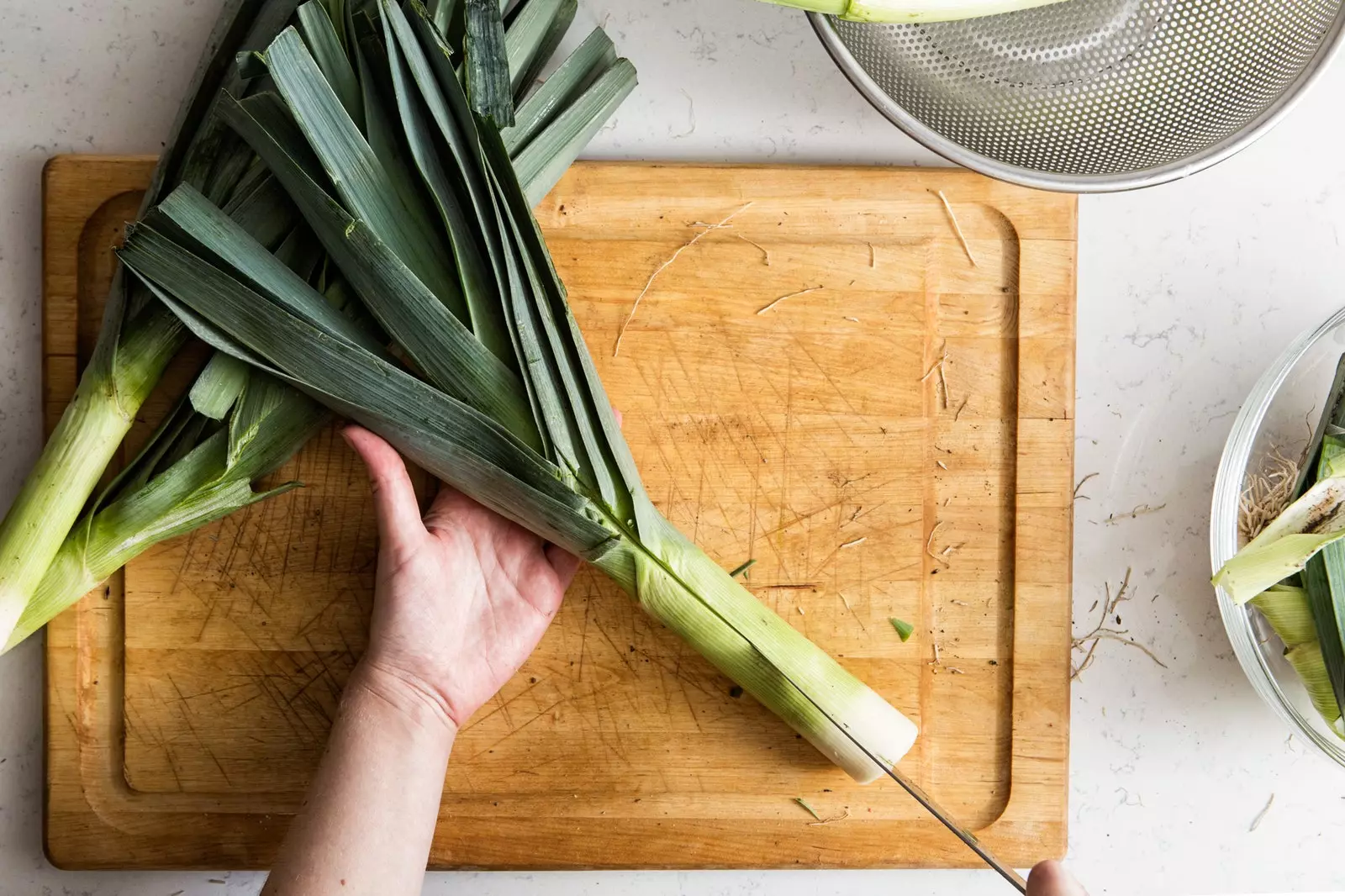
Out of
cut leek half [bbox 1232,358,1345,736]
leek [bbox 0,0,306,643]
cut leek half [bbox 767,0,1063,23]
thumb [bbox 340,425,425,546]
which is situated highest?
cut leek half [bbox 767,0,1063,23]

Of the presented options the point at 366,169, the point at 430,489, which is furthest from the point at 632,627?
the point at 366,169

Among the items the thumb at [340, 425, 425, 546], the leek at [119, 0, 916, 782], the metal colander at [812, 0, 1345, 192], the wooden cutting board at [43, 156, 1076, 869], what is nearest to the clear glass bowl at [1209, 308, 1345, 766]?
the wooden cutting board at [43, 156, 1076, 869]

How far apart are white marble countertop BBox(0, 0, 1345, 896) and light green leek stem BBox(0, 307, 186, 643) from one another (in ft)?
1.30

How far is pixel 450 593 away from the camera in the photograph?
1.15 m

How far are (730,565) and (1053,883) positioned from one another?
52cm

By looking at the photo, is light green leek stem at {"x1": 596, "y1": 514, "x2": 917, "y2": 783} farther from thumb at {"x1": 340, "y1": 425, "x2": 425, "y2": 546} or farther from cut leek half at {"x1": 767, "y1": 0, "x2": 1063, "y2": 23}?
cut leek half at {"x1": 767, "y1": 0, "x2": 1063, "y2": 23}

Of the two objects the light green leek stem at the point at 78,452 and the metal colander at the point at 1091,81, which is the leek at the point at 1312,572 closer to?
the metal colander at the point at 1091,81

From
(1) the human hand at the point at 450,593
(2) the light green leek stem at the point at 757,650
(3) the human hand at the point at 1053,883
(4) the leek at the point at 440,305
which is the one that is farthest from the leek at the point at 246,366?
(3) the human hand at the point at 1053,883

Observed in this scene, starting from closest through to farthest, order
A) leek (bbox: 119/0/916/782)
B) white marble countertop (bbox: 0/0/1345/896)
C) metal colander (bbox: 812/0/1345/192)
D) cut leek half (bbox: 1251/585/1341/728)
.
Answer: metal colander (bbox: 812/0/1345/192)
leek (bbox: 119/0/916/782)
cut leek half (bbox: 1251/585/1341/728)
white marble countertop (bbox: 0/0/1345/896)

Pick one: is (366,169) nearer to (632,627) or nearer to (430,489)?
(430,489)

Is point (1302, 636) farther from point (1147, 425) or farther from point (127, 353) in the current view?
point (127, 353)

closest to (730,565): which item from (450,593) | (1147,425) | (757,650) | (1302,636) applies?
(757,650)

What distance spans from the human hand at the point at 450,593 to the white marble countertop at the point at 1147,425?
339 mm

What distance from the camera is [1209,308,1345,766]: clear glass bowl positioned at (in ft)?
3.88
